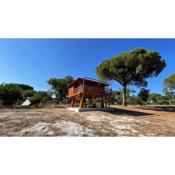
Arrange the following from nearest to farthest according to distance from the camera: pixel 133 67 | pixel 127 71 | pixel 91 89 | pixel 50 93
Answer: pixel 91 89 → pixel 133 67 → pixel 127 71 → pixel 50 93

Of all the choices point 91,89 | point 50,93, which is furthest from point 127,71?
point 50,93

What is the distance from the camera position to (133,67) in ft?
44.6

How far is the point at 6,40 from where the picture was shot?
18.6 ft

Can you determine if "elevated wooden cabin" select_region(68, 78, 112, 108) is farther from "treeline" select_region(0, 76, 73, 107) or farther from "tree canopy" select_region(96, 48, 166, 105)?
"treeline" select_region(0, 76, 73, 107)

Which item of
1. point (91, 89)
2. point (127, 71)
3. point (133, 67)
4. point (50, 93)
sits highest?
point (133, 67)

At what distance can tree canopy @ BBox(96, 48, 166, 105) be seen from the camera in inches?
491

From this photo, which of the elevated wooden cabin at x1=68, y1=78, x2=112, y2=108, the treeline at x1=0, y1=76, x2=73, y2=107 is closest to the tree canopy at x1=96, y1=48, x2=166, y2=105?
the elevated wooden cabin at x1=68, y1=78, x2=112, y2=108

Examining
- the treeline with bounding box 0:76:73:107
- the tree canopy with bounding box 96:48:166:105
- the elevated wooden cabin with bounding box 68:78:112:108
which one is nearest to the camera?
the elevated wooden cabin with bounding box 68:78:112:108

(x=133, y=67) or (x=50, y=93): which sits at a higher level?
(x=133, y=67)

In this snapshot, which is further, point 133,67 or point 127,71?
point 127,71

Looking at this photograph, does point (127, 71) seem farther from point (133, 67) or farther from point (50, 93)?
point (50, 93)
